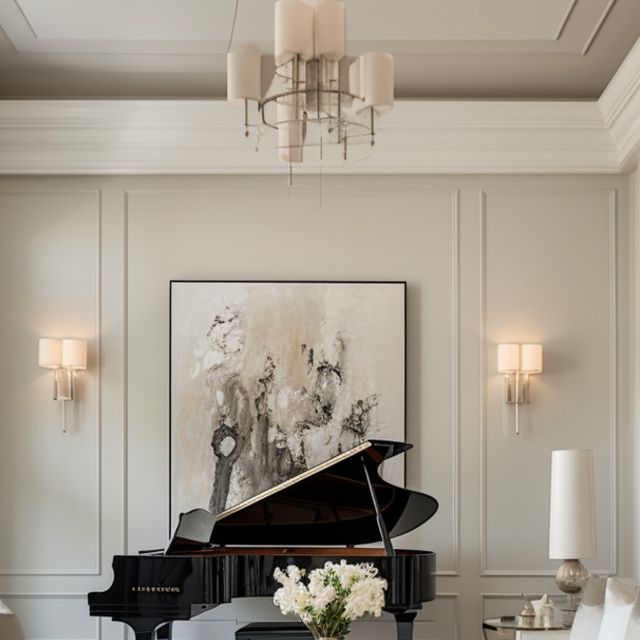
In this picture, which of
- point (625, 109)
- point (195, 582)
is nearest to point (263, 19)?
point (625, 109)

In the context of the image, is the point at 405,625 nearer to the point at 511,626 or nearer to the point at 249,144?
the point at 511,626

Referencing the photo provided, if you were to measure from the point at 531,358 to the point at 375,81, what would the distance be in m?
3.05

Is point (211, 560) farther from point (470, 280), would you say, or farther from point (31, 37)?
point (31, 37)

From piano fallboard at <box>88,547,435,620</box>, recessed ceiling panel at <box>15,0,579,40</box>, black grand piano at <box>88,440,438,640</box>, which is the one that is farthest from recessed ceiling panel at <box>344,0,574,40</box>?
piano fallboard at <box>88,547,435,620</box>

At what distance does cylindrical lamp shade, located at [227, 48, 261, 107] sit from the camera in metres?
3.92

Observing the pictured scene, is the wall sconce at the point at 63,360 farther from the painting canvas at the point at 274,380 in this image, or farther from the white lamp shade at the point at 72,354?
the painting canvas at the point at 274,380

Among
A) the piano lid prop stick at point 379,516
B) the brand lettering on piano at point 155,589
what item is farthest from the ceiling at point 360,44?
the brand lettering on piano at point 155,589

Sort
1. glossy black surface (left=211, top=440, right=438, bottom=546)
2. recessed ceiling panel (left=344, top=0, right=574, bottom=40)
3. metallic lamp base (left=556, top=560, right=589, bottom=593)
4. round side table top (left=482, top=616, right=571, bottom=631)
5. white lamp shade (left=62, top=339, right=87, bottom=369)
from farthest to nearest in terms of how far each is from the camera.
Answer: white lamp shade (left=62, top=339, right=87, bottom=369), glossy black surface (left=211, top=440, right=438, bottom=546), metallic lamp base (left=556, top=560, right=589, bottom=593), recessed ceiling panel (left=344, top=0, right=574, bottom=40), round side table top (left=482, top=616, right=571, bottom=631)

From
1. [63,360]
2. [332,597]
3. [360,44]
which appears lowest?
[332,597]

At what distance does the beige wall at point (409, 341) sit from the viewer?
21.9 ft

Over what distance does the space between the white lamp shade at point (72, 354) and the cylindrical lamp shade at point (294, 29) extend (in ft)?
10.5

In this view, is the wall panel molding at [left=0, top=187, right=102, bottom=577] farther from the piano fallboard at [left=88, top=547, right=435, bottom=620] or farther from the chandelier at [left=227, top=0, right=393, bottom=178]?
the chandelier at [left=227, top=0, right=393, bottom=178]

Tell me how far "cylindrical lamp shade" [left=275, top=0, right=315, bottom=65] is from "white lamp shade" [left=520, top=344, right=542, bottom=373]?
10.5ft

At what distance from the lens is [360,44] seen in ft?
20.1
